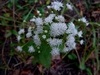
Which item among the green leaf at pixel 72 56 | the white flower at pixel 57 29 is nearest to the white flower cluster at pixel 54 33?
the white flower at pixel 57 29

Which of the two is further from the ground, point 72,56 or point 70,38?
point 70,38

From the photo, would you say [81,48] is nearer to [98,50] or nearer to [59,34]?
[98,50]

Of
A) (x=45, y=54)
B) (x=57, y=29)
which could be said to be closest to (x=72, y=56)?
(x=45, y=54)

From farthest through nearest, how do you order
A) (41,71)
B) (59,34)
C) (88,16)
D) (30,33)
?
(88,16), (41,71), (30,33), (59,34)

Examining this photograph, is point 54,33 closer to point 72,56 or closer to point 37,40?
point 37,40

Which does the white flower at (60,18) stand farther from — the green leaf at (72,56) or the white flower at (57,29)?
the green leaf at (72,56)

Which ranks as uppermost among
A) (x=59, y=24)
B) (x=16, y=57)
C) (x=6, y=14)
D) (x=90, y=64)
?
(x=59, y=24)

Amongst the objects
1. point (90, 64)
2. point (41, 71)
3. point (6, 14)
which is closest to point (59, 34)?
point (41, 71)

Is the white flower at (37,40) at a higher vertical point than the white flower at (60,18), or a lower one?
lower
